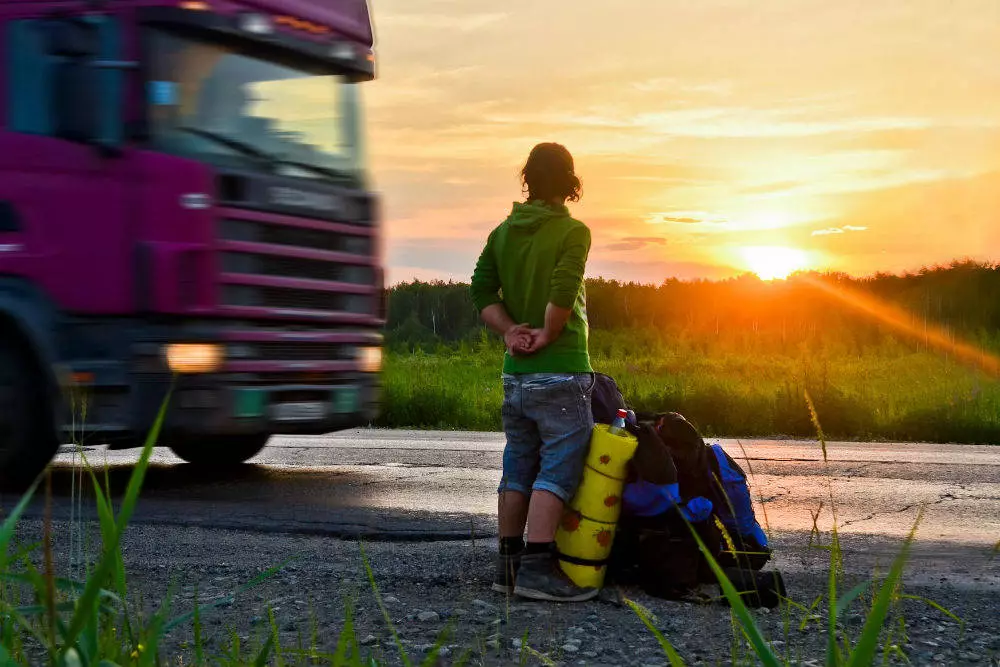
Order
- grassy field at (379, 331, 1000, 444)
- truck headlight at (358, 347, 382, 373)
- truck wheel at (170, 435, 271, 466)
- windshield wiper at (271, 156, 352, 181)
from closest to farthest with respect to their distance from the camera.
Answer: windshield wiper at (271, 156, 352, 181), truck headlight at (358, 347, 382, 373), truck wheel at (170, 435, 271, 466), grassy field at (379, 331, 1000, 444)

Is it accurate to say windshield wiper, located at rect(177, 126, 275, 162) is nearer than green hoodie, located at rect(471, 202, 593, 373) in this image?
No

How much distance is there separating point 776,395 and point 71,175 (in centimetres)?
1081

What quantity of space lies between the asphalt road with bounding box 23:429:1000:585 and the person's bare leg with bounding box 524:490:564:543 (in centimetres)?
129

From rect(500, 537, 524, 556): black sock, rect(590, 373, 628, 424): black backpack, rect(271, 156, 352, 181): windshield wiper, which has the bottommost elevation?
rect(500, 537, 524, 556): black sock

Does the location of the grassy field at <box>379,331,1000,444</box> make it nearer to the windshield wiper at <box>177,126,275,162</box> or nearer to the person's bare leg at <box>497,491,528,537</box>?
the windshield wiper at <box>177,126,275,162</box>

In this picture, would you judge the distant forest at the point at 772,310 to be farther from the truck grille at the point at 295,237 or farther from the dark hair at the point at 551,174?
the dark hair at the point at 551,174

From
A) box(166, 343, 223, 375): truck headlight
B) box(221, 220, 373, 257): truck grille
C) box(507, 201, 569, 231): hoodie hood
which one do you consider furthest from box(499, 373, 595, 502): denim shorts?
box(221, 220, 373, 257): truck grille

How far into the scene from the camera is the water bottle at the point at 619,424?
15.6 ft

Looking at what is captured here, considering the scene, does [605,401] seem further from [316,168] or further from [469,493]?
[316,168]

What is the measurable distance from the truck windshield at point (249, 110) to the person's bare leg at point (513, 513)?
3487mm

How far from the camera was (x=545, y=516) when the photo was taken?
15.3 ft

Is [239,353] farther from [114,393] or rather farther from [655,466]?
[655,466]

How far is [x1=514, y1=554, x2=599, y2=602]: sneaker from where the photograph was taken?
4.58m

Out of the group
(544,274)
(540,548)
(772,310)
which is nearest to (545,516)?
(540,548)
